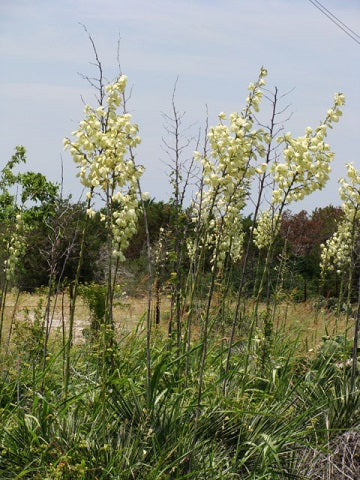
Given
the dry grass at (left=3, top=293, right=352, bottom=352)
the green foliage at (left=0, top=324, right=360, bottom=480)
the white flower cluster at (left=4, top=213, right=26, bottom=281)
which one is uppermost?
the white flower cluster at (left=4, top=213, right=26, bottom=281)

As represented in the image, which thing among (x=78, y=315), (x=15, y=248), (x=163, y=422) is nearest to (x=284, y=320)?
(x=15, y=248)

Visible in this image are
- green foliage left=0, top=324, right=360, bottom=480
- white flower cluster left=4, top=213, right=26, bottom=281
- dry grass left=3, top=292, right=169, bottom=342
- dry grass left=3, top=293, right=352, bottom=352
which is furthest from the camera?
dry grass left=3, top=292, right=169, bottom=342

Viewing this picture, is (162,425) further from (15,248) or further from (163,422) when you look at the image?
(15,248)

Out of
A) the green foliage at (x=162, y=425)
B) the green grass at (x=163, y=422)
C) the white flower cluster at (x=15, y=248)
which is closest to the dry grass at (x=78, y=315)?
the white flower cluster at (x=15, y=248)

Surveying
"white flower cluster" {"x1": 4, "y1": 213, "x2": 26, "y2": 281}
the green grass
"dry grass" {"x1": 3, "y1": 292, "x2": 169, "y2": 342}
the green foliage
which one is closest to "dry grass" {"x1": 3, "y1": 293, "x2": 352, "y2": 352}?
"dry grass" {"x1": 3, "y1": 292, "x2": 169, "y2": 342}

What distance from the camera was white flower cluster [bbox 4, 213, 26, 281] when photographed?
713 centimetres

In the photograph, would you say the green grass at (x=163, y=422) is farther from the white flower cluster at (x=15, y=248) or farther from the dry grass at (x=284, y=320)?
the white flower cluster at (x=15, y=248)

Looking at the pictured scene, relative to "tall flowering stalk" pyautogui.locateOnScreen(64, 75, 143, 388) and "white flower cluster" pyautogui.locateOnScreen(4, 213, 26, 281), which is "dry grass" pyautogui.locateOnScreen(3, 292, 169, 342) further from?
"tall flowering stalk" pyautogui.locateOnScreen(64, 75, 143, 388)

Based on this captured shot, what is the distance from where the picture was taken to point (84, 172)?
15.7 feet

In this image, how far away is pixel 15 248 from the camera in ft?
24.3

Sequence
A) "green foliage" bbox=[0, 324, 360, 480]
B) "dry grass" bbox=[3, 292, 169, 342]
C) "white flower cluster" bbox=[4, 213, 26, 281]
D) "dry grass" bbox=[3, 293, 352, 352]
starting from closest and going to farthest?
"green foliage" bbox=[0, 324, 360, 480] → "white flower cluster" bbox=[4, 213, 26, 281] → "dry grass" bbox=[3, 293, 352, 352] → "dry grass" bbox=[3, 292, 169, 342]

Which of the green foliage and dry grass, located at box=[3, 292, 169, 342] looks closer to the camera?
the green foliage

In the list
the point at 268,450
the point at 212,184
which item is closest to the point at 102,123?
the point at 212,184

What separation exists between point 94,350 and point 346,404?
2302 mm
